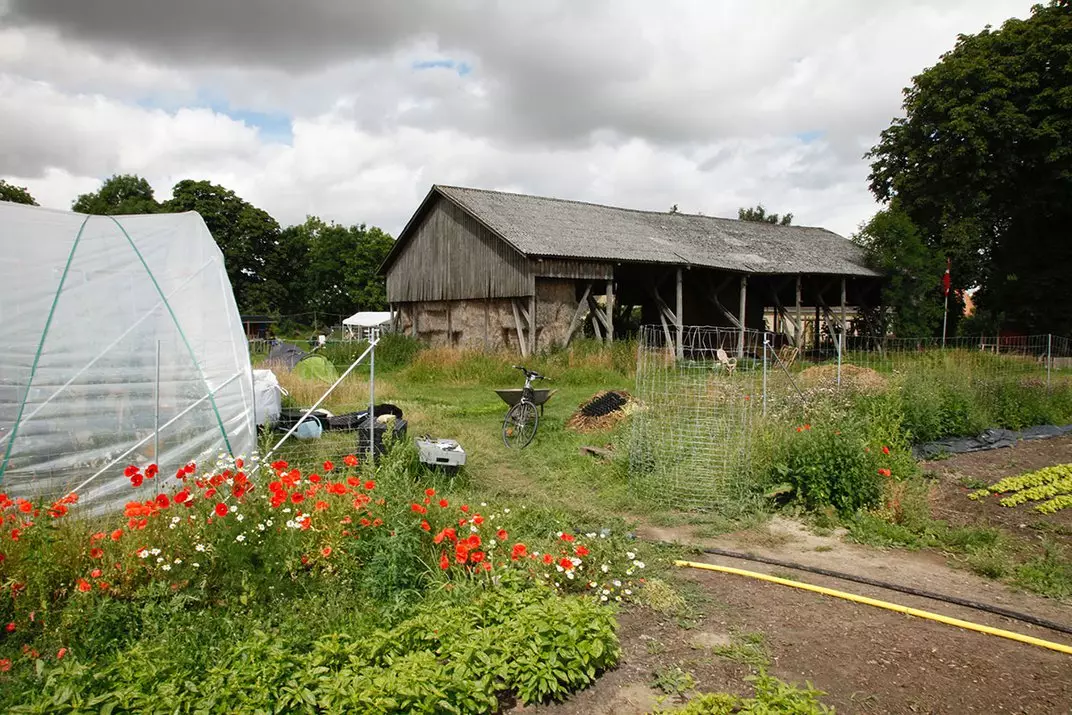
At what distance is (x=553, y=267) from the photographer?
18.6 meters

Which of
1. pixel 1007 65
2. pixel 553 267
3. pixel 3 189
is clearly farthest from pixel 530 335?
pixel 3 189

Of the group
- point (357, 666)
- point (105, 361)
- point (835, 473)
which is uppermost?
point (105, 361)

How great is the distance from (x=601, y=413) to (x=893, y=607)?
627 cm

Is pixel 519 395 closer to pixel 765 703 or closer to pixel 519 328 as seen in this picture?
pixel 765 703

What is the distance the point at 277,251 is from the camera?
54375mm

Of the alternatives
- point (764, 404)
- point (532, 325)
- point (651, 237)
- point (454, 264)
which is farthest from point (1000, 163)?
point (764, 404)

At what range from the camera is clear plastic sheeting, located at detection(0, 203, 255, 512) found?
5762 mm

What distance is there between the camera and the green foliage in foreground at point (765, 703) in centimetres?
312

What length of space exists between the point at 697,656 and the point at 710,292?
816 inches

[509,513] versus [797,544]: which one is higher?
[509,513]

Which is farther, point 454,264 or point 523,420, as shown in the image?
point 454,264

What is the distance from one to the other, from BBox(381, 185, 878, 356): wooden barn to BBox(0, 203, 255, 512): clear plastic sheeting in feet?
38.0

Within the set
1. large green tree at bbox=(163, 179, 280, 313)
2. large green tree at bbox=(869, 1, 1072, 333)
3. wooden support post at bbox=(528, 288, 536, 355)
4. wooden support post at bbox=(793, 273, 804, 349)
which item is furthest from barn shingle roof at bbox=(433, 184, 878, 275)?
large green tree at bbox=(163, 179, 280, 313)

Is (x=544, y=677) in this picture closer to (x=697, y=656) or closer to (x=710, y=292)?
(x=697, y=656)
